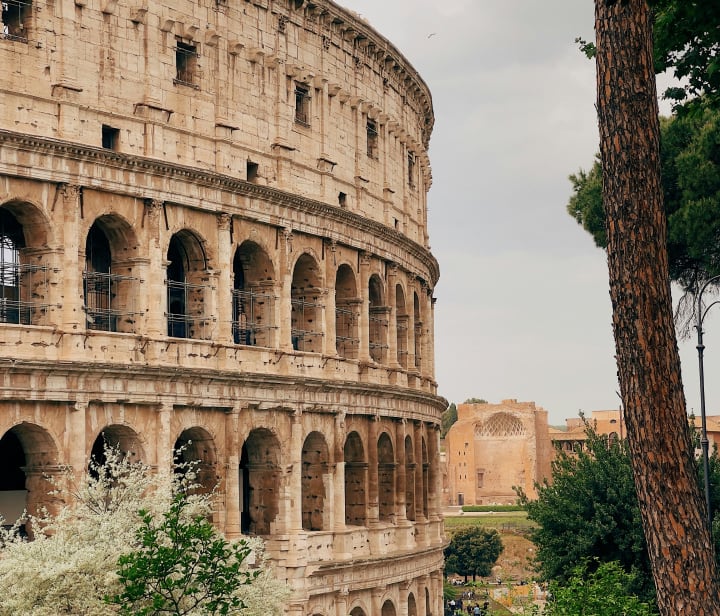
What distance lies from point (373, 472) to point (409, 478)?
140 inches

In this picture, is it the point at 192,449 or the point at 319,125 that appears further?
the point at 319,125

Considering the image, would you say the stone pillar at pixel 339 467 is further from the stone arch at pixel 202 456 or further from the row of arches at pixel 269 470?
the stone arch at pixel 202 456

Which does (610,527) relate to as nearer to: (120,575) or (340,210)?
(340,210)

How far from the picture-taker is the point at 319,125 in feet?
118

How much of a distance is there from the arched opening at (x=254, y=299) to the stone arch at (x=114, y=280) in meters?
3.89

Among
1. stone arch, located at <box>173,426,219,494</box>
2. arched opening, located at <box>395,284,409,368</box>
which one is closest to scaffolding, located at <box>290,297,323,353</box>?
stone arch, located at <box>173,426,219,494</box>

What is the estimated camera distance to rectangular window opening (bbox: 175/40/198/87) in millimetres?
31531

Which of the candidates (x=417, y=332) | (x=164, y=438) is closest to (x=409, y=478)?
(x=417, y=332)

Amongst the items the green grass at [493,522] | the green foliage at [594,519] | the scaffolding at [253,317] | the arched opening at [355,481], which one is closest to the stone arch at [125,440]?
the scaffolding at [253,317]

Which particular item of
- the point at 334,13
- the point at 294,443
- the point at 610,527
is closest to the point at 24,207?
the point at 294,443

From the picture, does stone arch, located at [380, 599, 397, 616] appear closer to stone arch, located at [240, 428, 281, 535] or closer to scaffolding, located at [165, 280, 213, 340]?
stone arch, located at [240, 428, 281, 535]

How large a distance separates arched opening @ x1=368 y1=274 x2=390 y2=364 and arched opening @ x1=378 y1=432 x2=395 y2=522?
2224 millimetres

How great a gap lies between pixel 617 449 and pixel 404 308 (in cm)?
860

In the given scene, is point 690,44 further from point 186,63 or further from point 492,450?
point 492,450
